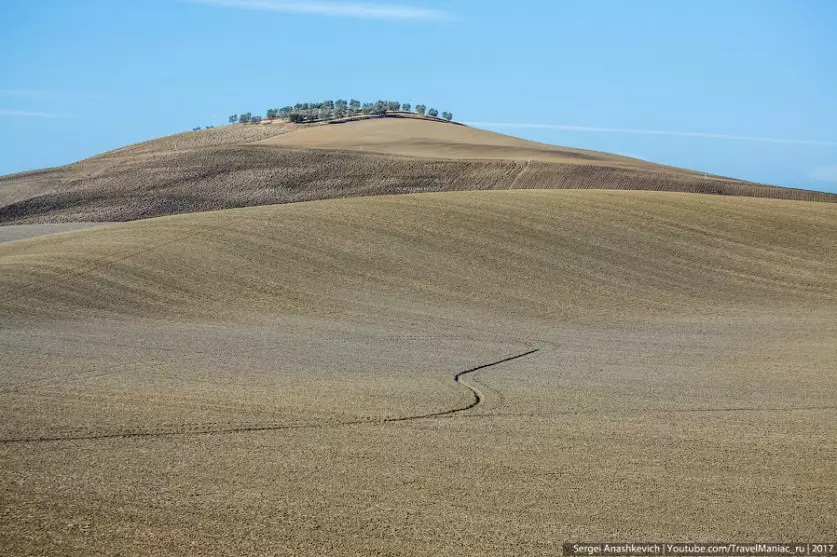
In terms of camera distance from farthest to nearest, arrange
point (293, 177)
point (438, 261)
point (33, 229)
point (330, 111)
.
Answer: point (330, 111)
point (293, 177)
point (33, 229)
point (438, 261)

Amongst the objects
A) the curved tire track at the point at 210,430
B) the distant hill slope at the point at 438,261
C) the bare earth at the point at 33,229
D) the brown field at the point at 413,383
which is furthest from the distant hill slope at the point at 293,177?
the curved tire track at the point at 210,430

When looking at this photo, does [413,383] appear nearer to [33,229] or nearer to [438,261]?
[438,261]

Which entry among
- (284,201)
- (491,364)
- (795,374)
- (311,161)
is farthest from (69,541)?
(311,161)

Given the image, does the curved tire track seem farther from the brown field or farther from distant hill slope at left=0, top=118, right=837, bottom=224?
distant hill slope at left=0, top=118, right=837, bottom=224

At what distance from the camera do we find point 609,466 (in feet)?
25.2

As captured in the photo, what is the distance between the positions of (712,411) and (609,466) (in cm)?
311

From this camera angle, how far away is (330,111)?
6862 cm

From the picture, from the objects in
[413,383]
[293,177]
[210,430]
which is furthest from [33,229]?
[210,430]

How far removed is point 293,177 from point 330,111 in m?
28.4

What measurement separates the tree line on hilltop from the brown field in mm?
38777

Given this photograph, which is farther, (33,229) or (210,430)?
(33,229)

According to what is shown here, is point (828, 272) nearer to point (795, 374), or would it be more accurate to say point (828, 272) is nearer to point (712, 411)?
point (795, 374)

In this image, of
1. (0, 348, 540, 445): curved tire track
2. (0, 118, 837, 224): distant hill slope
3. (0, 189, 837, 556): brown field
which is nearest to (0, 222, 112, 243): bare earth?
(0, 118, 837, 224): distant hill slope

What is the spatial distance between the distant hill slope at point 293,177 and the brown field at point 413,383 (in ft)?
38.6
